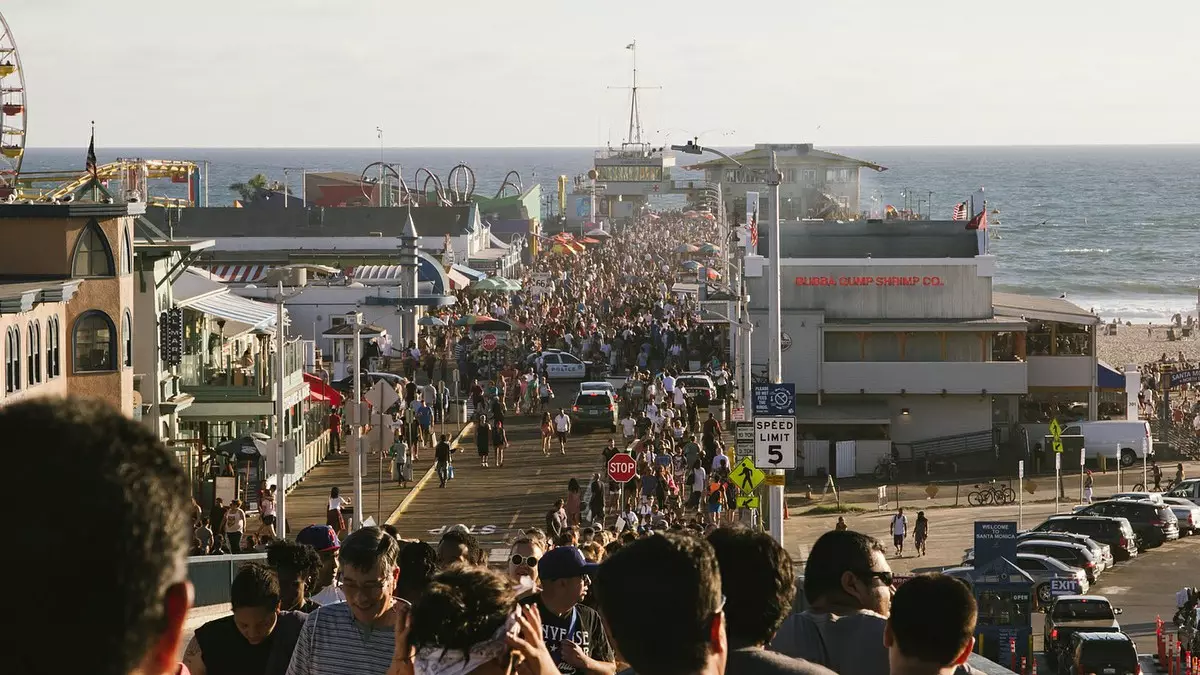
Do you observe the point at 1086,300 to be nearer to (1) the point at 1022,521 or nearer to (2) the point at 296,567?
(1) the point at 1022,521

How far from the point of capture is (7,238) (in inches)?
1220

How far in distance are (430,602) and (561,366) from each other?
49.5 meters

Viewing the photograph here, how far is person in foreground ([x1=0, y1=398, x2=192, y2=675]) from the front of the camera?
8.15ft

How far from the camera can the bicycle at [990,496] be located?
1619 inches

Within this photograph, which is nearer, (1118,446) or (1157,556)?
(1157,556)

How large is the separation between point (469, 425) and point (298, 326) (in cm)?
1238

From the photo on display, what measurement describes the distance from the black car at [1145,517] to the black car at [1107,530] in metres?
1.26

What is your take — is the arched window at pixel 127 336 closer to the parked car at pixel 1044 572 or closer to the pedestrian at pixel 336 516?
the pedestrian at pixel 336 516

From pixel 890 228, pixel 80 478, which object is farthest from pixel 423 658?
pixel 890 228

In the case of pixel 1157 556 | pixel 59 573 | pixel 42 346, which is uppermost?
pixel 59 573

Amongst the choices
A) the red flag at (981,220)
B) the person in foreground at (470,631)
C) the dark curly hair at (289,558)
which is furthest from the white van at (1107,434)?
the person in foreground at (470,631)

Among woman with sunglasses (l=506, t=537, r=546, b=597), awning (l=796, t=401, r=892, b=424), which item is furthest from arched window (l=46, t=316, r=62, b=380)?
woman with sunglasses (l=506, t=537, r=546, b=597)

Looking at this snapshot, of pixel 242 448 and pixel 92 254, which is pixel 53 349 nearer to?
pixel 92 254

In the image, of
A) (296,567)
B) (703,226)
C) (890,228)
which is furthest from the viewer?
(703,226)
